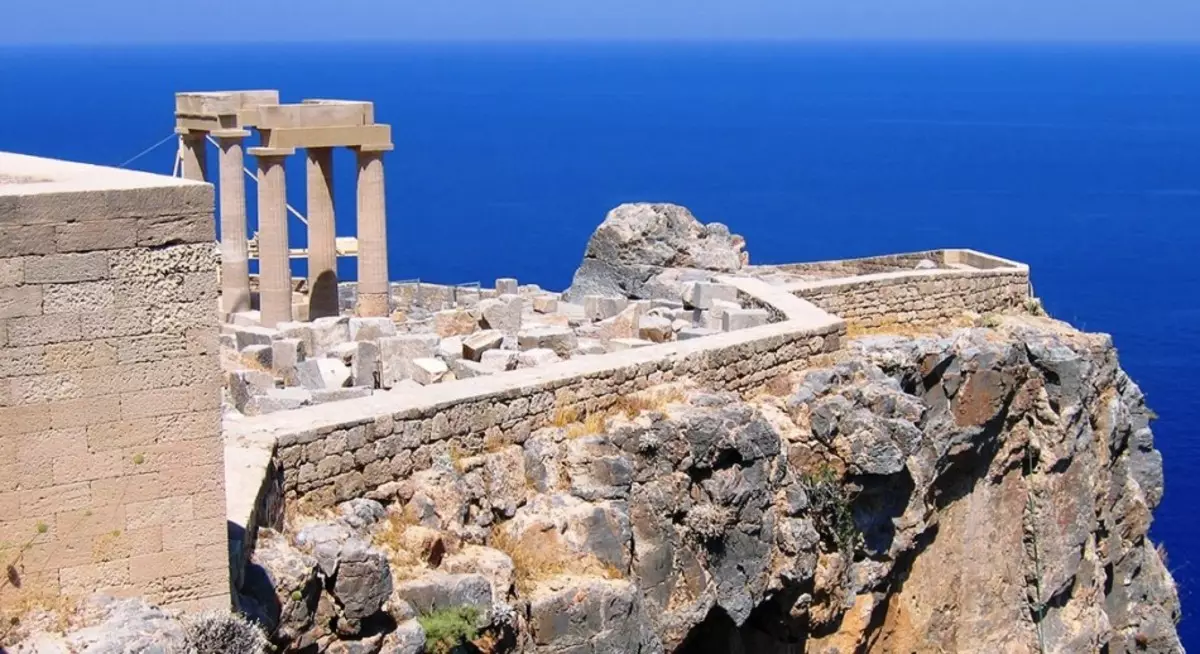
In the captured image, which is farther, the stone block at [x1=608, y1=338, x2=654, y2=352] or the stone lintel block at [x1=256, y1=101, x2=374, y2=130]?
the stone lintel block at [x1=256, y1=101, x2=374, y2=130]

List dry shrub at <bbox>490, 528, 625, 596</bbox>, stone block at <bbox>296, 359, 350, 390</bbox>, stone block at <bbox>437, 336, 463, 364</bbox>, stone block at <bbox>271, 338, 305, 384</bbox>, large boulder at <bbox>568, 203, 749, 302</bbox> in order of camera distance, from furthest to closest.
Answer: large boulder at <bbox>568, 203, 749, 302</bbox> → stone block at <bbox>437, 336, 463, 364</bbox> → stone block at <bbox>271, 338, 305, 384</bbox> → stone block at <bbox>296, 359, 350, 390</bbox> → dry shrub at <bbox>490, 528, 625, 596</bbox>

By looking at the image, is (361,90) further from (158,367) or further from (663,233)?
(158,367)

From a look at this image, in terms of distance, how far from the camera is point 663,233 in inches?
987

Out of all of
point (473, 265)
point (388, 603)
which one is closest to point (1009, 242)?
Result: point (473, 265)

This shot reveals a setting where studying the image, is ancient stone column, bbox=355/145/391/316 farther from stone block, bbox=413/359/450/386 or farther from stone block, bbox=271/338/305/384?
Answer: stone block, bbox=413/359/450/386

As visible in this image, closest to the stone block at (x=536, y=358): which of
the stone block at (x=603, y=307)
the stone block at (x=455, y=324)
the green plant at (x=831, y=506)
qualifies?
the green plant at (x=831, y=506)

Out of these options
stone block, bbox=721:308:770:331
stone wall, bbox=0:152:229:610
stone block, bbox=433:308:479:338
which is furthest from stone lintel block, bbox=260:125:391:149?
stone wall, bbox=0:152:229:610

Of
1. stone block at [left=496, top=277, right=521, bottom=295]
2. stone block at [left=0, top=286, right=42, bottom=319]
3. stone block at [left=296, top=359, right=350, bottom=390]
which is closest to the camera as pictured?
stone block at [left=0, top=286, right=42, bottom=319]

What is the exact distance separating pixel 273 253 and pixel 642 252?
197 inches

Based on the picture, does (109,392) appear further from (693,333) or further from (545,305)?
(545,305)

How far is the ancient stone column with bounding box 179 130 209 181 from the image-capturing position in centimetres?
2452

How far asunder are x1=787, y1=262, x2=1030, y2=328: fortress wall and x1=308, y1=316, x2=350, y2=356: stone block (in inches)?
219

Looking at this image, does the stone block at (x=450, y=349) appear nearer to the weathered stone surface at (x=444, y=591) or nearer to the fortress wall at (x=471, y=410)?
the fortress wall at (x=471, y=410)

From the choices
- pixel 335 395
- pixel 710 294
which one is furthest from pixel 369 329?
pixel 710 294
